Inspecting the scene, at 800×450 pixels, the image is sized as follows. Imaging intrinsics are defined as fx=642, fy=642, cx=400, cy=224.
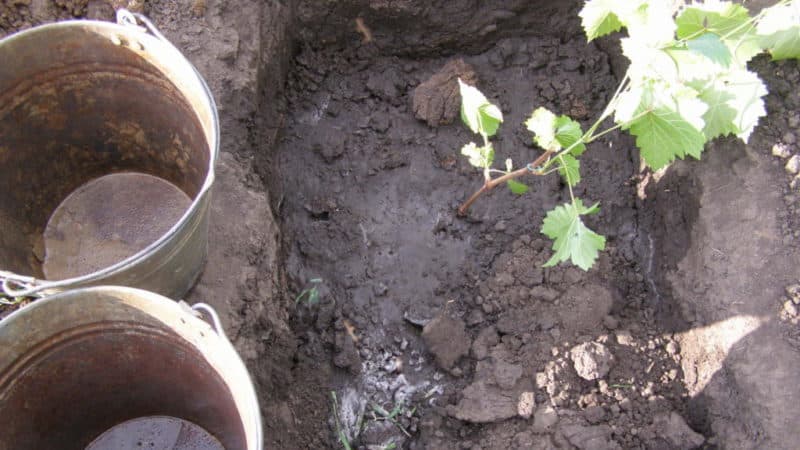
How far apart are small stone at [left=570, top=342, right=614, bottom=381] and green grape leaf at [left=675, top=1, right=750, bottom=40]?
4.15 ft

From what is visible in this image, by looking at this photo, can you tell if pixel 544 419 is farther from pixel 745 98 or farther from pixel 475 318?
pixel 745 98

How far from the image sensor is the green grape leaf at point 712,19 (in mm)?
2406

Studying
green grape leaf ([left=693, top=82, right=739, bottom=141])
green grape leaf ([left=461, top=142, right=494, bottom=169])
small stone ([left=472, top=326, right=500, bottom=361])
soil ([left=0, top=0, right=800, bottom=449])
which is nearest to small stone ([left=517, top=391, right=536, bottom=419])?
soil ([left=0, top=0, right=800, bottom=449])

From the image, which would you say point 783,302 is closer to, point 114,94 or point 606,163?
point 606,163

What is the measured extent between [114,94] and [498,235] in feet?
5.93

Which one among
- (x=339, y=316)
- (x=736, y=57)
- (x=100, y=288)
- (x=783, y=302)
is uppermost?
(x=736, y=57)

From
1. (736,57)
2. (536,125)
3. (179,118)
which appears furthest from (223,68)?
(736,57)

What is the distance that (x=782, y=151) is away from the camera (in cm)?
267

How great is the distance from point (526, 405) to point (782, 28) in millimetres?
1837

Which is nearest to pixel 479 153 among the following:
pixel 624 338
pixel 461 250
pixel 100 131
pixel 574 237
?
pixel 574 237

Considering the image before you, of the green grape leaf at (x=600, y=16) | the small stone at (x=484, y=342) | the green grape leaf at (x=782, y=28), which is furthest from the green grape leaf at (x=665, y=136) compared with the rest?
the small stone at (x=484, y=342)

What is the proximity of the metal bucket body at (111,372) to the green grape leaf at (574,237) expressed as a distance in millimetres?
1271

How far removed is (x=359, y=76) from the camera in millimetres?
3473

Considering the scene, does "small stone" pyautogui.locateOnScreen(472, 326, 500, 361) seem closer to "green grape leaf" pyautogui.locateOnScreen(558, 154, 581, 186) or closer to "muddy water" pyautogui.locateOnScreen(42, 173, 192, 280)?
"green grape leaf" pyautogui.locateOnScreen(558, 154, 581, 186)
